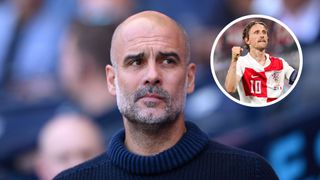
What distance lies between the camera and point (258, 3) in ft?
6.88

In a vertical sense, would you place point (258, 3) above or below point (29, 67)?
above

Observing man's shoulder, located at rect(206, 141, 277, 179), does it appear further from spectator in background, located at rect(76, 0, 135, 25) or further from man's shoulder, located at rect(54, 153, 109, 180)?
spectator in background, located at rect(76, 0, 135, 25)

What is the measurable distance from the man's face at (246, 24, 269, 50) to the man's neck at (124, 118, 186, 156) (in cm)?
22

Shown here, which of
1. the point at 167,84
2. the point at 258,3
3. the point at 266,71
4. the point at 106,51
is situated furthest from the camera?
the point at 106,51

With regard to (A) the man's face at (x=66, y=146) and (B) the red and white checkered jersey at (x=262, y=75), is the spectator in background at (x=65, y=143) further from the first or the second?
(B) the red and white checkered jersey at (x=262, y=75)

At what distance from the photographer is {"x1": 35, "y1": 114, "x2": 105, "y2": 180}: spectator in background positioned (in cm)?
225

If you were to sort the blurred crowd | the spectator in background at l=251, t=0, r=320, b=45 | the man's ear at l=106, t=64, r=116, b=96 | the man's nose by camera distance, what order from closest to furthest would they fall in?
the man's nose → the man's ear at l=106, t=64, r=116, b=96 → the spectator in background at l=251, t=0, r=320, b=45 → the blurred crowd

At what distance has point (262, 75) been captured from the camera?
4.49 ft

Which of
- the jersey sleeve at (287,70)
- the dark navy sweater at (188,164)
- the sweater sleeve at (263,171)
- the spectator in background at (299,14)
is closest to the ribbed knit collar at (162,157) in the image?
the dark navy sweater at (188,164)

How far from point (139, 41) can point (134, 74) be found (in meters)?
0.07

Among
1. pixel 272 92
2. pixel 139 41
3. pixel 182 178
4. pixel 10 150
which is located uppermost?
pixel 139 41

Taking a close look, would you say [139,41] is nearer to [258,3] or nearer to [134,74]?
[134,74]

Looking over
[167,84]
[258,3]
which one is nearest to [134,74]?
[167,84]

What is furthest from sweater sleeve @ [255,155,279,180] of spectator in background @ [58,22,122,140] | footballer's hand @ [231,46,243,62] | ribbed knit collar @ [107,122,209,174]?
spectator in background @ [58,22,122,140]
